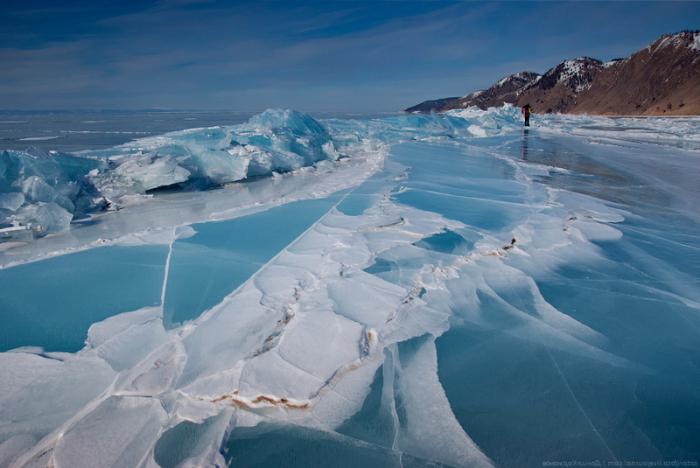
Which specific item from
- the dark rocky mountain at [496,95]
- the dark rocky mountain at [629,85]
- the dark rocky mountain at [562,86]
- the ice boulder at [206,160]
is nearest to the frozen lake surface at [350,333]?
the ice boulder at [206,160]

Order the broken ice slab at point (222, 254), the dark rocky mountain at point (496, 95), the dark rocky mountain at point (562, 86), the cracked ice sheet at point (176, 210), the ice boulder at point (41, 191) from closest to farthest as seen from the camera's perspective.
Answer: the broken ice slab at point (222, 254)
the cracked ice sheet at point (176, 210)
the ice boulder at point (41, 191)
the dark rocky mountain at point (562, 86)
the dark rocky mountain at point (496, 95)

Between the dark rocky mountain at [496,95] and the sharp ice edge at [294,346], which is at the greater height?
the dark rocky mountain at [496,95]

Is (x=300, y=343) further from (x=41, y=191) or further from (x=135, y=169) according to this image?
(x=135, y=169)

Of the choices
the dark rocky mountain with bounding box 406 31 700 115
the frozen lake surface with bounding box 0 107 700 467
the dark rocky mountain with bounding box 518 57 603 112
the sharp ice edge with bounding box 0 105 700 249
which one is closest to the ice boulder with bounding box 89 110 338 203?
the sharp ice edge with bounding box 0 105 700 249

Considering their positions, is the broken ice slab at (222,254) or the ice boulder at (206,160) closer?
the broken ice slab at (222,254)

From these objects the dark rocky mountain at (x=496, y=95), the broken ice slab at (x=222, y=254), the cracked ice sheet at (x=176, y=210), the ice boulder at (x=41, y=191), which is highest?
the dark rocky mountain at (x=496, y=95)

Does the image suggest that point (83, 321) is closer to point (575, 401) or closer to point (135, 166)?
point (575, 401)

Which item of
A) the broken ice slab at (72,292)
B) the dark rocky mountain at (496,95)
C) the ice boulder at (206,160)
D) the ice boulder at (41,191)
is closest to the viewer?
the broken ice slab at (72,292)

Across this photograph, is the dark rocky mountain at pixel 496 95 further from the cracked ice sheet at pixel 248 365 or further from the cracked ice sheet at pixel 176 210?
the cracked ice sheet at pixel 248 365
